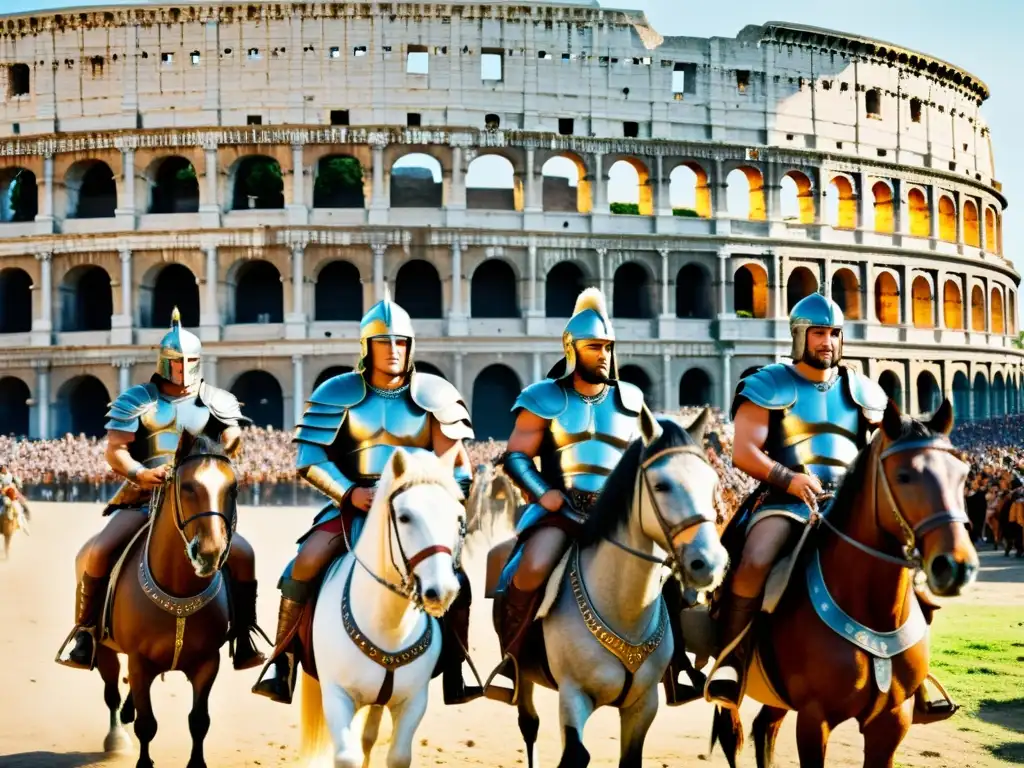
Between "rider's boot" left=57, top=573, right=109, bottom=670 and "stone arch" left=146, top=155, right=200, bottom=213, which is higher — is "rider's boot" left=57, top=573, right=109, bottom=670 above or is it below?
below

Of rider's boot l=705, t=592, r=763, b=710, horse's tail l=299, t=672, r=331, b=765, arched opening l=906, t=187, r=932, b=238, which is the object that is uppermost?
arched opening l=906, t=187, r=932, b=238

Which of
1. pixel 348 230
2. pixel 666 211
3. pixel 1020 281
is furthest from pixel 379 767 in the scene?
pixel 1020 281

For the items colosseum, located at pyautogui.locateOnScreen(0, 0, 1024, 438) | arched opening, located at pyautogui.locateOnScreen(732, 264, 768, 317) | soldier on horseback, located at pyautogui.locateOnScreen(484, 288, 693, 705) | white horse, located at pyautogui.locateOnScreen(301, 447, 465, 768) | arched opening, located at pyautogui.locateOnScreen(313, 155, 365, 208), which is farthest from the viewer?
arched opening, located at pyautogui.locateOnScreen(313, 155, 365, 208)

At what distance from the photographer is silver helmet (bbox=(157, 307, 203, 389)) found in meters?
7.52

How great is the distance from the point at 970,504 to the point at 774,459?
1315 mm

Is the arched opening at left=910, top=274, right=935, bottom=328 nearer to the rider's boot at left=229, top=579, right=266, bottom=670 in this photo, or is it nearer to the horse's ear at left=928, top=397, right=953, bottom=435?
the rider's boot at left=229, top=579, right=266, bottom=670

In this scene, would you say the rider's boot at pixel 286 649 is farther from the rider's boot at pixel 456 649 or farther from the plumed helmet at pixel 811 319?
the plumed helmet at pixel 811 319

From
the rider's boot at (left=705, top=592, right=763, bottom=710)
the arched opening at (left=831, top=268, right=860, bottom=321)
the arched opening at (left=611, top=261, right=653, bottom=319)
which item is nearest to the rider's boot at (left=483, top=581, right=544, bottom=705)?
the rider's boot at (left=705, top=592, right=763, bottom=710)

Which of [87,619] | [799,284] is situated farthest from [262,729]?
[799,284]

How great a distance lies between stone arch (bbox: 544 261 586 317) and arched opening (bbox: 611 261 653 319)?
140 cm

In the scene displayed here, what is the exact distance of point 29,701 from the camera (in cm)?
969

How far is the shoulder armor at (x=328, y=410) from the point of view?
6152 millimetres

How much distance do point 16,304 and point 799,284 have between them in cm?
2729

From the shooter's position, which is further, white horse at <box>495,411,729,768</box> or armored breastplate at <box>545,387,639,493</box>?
armored breastplate at <box>545,387,639,493</box>
